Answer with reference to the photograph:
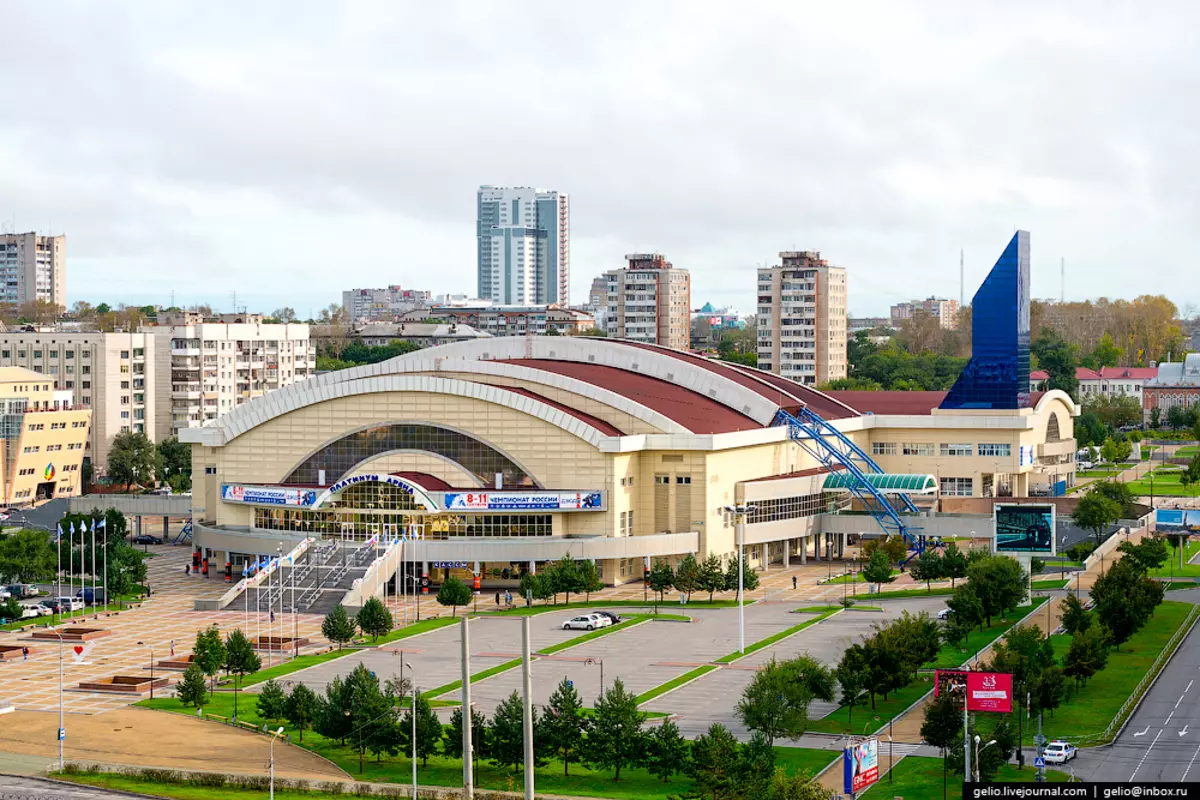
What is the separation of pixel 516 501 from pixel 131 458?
199 ft

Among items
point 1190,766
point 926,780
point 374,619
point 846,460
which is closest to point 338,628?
point 374,619

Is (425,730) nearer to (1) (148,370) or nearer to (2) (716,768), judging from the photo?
(2) (716,768)

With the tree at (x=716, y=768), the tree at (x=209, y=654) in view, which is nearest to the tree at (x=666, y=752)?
the tree at (x=716, y=768)

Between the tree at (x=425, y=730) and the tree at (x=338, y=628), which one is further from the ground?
the tree at (x=338, y=628)

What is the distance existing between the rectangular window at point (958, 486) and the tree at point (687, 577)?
39681mm

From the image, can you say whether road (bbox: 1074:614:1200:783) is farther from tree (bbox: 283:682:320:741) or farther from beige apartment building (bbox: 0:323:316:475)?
beige apartment building (bbox: 0:323:316:475)

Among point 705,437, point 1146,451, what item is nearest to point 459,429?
point 705,437

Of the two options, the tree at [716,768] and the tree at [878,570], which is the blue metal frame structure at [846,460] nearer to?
the tree at [878,570]

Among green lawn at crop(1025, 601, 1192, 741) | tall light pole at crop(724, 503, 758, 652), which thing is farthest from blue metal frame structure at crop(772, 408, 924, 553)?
green lawn at crop(1025, 601, 1192, 741)

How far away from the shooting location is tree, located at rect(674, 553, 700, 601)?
299 feet

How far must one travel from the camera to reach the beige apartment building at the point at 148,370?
A: 518 ft

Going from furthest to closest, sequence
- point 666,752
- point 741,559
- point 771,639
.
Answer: point 741,559, point 771,639, point 666,752

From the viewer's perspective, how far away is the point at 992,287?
403 ft

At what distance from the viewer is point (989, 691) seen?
54281 millimetres
